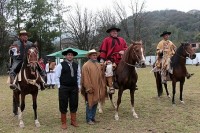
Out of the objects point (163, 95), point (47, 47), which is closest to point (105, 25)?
point (47, 47)

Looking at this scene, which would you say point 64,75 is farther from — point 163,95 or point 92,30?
point 92,30

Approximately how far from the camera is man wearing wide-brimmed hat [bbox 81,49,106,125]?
7.77 meters

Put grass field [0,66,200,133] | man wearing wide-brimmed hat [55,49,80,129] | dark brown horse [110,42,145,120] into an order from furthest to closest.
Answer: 1. dark brown horse [110,42,145,120]
2. man wearing wide-brimmed hat [55,49,80,129]
3. grass field [0,66,200,133]

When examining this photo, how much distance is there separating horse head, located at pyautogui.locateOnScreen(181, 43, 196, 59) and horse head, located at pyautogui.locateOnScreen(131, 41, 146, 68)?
9.45ft

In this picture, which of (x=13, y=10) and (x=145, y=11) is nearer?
(x=13, y=10)

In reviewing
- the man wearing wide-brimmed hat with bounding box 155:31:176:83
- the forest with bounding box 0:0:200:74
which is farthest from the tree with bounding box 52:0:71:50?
the man wearing wide-brimmed hat with bounding box 155:31:176:83

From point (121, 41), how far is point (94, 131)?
3354 mm

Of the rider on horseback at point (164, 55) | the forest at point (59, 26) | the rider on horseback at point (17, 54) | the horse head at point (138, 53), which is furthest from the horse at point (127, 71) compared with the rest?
the forest at point (59, 26)

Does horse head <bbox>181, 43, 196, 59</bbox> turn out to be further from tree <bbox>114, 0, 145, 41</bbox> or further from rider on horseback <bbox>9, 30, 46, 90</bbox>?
tree <bbox>114, 0, 145, 41</bbox>

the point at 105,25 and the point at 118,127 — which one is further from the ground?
the point at 105,25

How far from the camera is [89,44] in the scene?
5266 centimetres

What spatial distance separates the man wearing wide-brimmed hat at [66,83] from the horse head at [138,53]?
179 centimetres

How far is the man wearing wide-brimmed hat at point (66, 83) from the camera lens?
7478 mm

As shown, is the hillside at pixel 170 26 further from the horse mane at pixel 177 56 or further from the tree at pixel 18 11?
the horse mane at pixel 177 56
